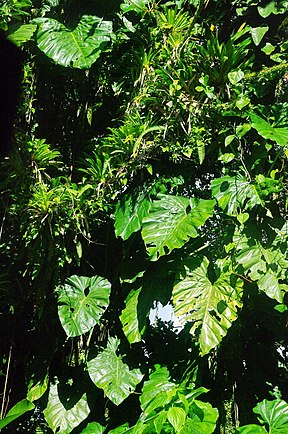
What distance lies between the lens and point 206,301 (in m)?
2.07

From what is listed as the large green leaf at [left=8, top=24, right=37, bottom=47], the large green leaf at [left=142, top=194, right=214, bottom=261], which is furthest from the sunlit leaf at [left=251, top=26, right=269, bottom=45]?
the large green leaf at [left=8, top=24, right=37, bottom=47]

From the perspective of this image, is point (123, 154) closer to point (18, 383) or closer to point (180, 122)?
point (180, 122)

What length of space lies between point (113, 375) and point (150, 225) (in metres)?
0.66

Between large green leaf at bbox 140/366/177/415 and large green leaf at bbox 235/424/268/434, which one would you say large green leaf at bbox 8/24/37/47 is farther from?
large green leaf at bbox 235/424/268/434

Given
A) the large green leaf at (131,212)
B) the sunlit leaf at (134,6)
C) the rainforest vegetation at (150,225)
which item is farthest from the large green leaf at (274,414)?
the sunlit leaf at (134,6)

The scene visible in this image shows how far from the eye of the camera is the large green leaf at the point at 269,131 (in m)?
2.07

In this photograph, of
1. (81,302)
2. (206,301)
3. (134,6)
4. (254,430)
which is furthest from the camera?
(134,6)

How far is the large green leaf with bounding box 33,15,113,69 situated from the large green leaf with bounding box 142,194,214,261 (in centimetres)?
70

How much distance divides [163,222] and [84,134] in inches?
31.8

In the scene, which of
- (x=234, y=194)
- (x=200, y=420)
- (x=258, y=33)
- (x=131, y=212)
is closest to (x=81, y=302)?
(x=131, y=212)

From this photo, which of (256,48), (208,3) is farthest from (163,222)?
(208,3)

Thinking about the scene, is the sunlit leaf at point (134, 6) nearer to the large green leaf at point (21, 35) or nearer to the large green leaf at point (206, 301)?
the large green leaf at point (21, 35)

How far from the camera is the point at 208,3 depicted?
2551mm

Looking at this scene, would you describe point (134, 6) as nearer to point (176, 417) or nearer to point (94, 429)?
point (176, 417)
